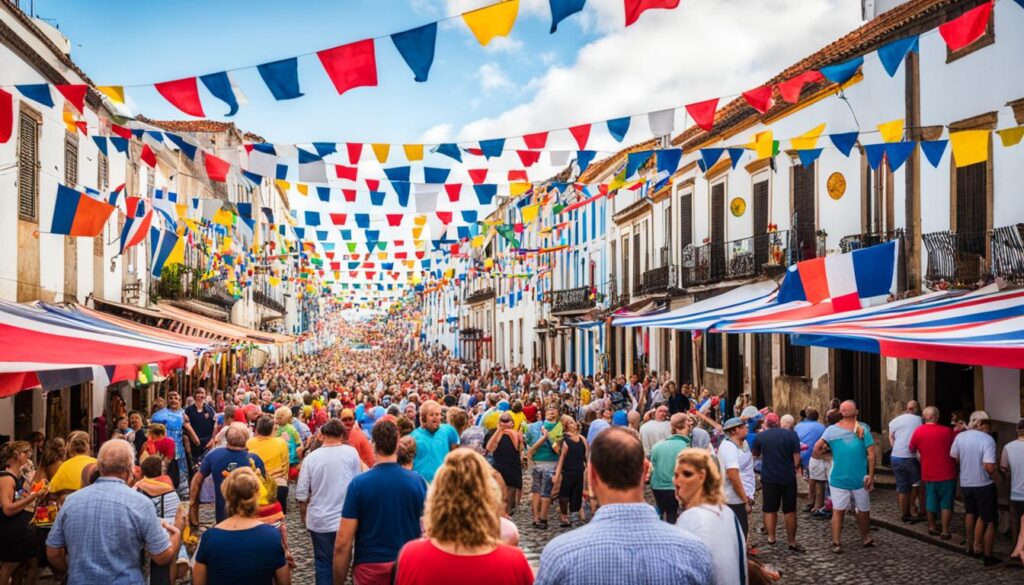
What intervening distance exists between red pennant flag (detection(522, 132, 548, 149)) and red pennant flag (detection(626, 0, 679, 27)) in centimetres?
465

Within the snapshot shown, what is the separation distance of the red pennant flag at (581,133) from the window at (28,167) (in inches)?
326

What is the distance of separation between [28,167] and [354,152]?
532 cm

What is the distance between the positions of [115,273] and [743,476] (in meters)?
14.1

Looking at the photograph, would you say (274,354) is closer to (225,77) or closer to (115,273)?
(115,273)

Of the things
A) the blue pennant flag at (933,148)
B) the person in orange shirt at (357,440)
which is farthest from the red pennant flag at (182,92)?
the blue pennant flag at (933,148)

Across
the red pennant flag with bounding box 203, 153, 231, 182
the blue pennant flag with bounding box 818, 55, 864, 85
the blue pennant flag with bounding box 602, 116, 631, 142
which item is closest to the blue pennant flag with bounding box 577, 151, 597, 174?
the blue pennant flag with bounding box 602, 116, 631, 142

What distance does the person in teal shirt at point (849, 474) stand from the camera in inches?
353

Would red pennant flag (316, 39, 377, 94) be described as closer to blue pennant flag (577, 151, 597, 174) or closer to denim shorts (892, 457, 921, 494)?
blue pennant flag (577, 151, 597, 174)

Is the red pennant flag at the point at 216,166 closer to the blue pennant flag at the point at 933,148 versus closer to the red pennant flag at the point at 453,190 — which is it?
the red pennant flag at the point at 453,190

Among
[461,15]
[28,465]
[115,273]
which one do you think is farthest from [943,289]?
[115,273]

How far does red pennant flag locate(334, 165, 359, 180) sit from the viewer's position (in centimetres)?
1419

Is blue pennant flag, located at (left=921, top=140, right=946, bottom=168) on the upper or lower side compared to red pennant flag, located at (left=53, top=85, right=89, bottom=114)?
lower

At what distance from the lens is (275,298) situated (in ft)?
162

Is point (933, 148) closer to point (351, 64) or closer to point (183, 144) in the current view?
point (351, 64)
